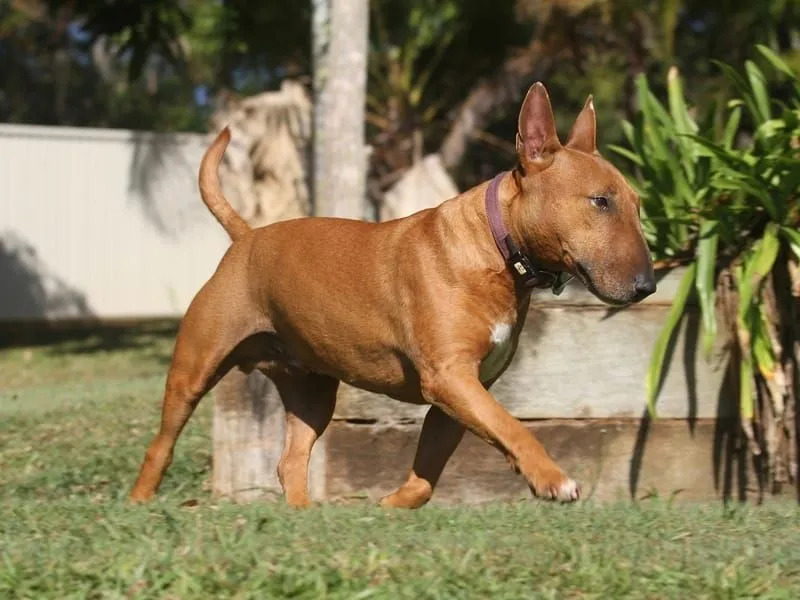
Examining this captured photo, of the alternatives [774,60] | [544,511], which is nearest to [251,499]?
[544,511]

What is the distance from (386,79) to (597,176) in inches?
643

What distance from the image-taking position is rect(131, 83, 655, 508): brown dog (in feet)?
17.3

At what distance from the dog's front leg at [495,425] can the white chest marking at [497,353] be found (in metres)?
0.19

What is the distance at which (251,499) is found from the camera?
7082 millimetres

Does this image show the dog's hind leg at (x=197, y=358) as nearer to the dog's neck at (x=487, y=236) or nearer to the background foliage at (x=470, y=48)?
the dog's neck at (x=487, y=236)

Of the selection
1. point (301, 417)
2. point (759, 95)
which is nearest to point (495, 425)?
point (301, 417)

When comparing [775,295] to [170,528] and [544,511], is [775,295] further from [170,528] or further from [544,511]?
[170,528]

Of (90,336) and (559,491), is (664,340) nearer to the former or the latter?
(559,491)

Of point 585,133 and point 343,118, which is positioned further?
point 343,118

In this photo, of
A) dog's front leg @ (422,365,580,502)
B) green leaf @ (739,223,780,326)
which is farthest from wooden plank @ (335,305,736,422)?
dog's front leg @ (422,365,580,502)

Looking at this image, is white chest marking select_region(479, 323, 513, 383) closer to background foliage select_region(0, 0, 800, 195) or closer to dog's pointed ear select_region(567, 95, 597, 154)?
dog's pointed ear select_region(567, 95, 597, 154)

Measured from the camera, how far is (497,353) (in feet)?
18.6

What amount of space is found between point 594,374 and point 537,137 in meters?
1.98

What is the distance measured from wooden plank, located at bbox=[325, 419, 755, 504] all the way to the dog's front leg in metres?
1.51
